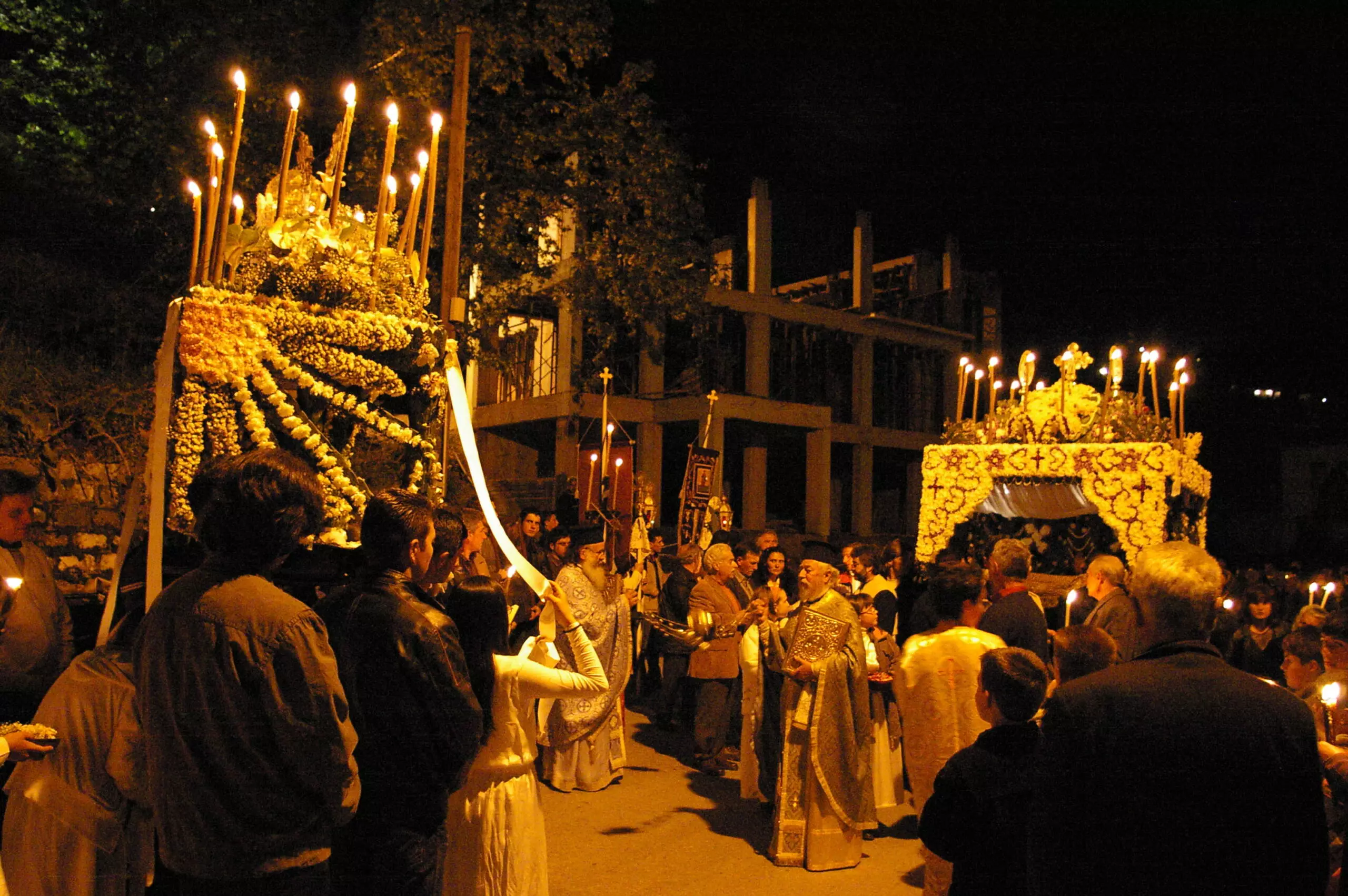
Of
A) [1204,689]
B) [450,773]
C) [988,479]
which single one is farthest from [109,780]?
[988,479]

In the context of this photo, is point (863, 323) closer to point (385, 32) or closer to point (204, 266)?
point (385, 32)

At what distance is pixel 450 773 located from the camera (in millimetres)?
2867

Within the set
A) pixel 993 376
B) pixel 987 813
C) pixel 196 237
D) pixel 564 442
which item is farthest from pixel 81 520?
pixel 564 442

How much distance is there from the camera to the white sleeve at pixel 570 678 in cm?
340

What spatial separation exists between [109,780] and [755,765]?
4694 millimetres

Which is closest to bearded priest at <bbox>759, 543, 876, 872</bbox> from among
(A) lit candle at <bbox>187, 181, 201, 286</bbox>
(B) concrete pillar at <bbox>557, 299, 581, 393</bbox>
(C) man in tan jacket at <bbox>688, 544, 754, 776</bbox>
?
(C) man in tan jacket at <bbox>688, 544, 754, 776</bbox>

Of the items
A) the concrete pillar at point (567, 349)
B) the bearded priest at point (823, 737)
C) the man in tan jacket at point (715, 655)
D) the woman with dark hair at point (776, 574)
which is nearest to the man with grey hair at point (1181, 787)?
the bearded priest at point (823, 737)

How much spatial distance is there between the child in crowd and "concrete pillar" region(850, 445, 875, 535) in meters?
25.2

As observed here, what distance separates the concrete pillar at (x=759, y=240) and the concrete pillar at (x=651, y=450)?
4475 millimetres

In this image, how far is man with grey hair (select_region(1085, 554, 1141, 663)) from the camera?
215 inches

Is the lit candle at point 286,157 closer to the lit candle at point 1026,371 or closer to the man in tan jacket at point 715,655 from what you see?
the man in tan jacket at point 715,655

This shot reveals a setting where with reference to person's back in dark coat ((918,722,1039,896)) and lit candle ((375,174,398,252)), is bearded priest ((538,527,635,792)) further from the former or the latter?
person's back in dark coat ((918,722,1039,896))

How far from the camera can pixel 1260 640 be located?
7266 millimetres

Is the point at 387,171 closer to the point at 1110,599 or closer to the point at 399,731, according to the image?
the point at 399,731
